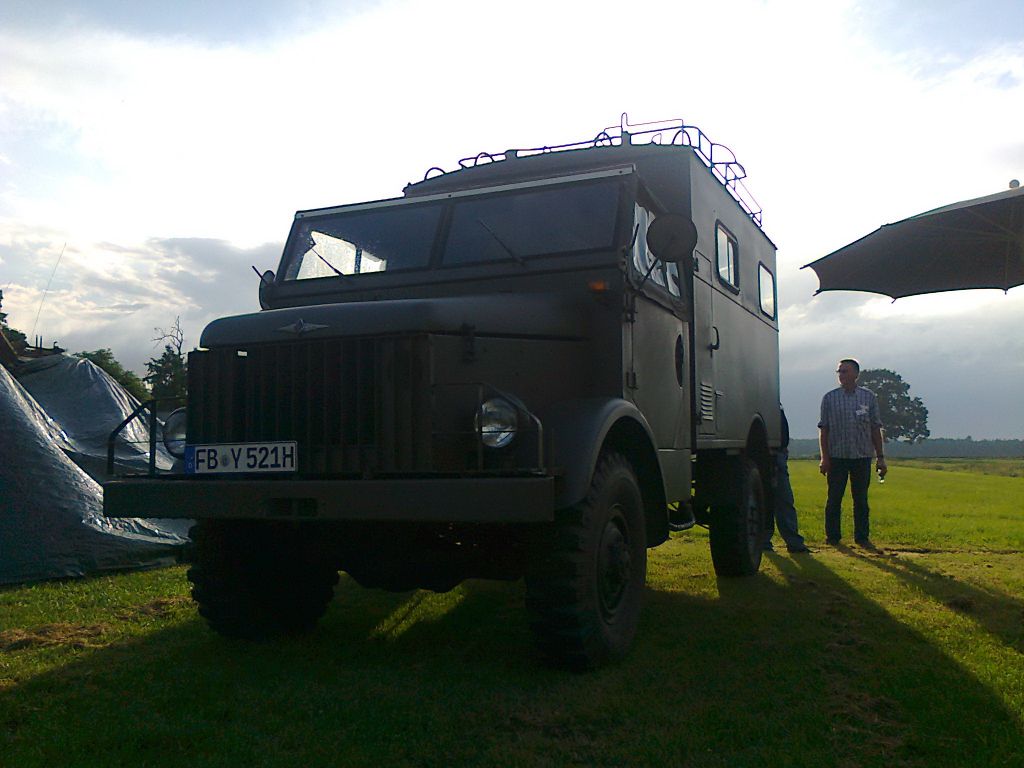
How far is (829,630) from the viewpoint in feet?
18.3

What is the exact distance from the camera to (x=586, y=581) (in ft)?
14.3

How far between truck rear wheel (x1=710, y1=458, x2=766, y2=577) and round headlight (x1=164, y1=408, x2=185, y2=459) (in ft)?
14.3

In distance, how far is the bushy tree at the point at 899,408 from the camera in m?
94.8

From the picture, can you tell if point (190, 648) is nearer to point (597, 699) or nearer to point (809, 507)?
point (597, 699)

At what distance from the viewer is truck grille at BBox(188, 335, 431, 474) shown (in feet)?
13.9

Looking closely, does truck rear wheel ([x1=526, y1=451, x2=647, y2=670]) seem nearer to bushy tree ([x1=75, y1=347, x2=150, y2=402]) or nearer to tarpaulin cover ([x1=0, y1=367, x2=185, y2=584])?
tarpaulin cover ([x1=0, y1=367, x2=185, y2=584])

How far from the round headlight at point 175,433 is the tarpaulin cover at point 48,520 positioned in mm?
3145

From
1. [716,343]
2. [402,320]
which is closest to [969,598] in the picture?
[716,343]

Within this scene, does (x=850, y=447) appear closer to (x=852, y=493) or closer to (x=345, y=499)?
(x=852, y=493)

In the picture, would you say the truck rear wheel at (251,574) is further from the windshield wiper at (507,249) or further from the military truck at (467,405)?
the windshield wiper at (507,249)

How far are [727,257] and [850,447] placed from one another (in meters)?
3.44

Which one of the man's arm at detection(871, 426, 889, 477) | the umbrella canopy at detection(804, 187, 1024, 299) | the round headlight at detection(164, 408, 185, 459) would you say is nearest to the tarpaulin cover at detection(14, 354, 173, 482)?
the round headlight at detection(164, 408, 185, 459)

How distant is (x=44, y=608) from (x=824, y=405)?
25.7 feet

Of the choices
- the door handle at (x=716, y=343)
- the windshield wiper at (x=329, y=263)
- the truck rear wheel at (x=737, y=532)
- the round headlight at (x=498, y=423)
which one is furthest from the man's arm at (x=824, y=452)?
the round headlight at (x=498, y=423)
